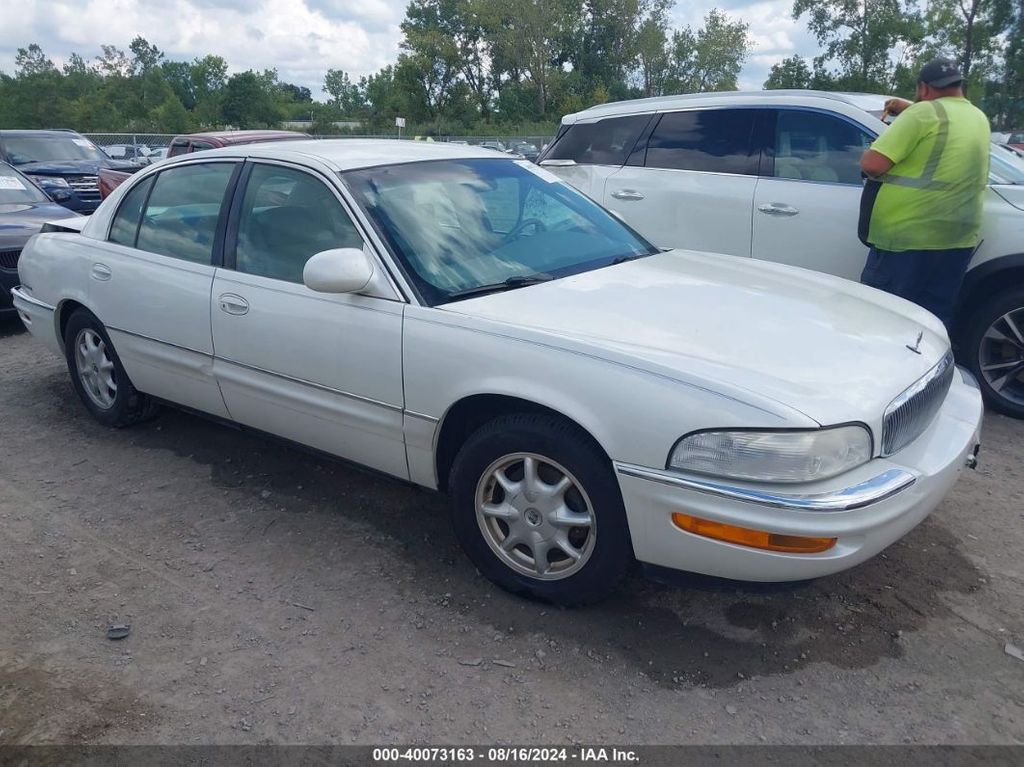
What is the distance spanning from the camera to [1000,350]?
4.94 metres

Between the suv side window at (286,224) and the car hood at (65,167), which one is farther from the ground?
the suv side window at (286,224)

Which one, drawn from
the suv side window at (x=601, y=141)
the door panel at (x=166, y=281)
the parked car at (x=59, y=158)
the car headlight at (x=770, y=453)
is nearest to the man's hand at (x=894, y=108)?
the suv side window at (x=601, y=141)

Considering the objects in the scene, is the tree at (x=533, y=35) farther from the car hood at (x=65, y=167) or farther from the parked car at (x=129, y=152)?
the car hood at (x=65, y=167)

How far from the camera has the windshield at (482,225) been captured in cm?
324

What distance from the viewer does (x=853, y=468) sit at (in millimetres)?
2492

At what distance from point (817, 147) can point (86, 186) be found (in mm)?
13324

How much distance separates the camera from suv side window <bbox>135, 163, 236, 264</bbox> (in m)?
3.93

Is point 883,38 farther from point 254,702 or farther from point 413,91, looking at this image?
point 254,702

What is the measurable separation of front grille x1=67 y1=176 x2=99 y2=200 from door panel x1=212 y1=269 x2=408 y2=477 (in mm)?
12452

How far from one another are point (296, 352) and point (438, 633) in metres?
1.29

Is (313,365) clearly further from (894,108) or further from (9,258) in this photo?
(9,258)

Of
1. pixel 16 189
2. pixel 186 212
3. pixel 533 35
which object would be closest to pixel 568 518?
pixel 186 212

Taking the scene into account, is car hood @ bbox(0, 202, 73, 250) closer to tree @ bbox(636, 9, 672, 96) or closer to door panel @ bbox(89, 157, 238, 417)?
door panel @ bbox(89, 157, 238, 417)

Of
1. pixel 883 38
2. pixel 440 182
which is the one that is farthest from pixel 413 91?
pixel 440 182
